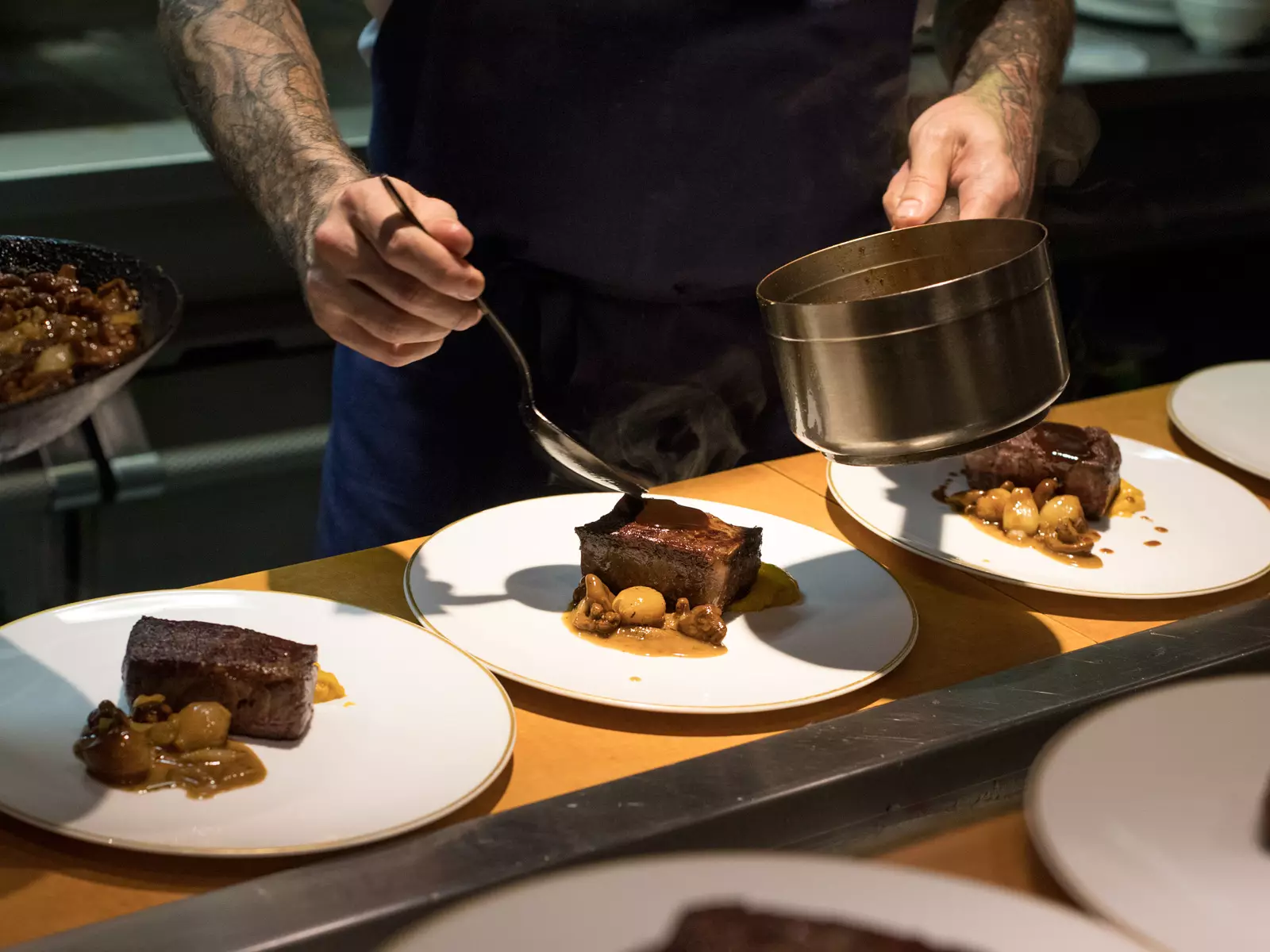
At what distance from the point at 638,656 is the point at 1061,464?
768 mm

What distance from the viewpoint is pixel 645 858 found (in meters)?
0.90

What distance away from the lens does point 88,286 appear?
120 centimetres

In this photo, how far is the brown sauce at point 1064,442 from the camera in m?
1.85

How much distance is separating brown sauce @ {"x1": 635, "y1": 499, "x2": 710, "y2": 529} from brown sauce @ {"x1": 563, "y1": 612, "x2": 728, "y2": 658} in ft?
0.47

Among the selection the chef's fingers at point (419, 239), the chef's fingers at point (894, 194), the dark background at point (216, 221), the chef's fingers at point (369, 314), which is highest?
the chef's fingers at point (419, 239)

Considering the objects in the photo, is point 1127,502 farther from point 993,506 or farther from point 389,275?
point 389,275

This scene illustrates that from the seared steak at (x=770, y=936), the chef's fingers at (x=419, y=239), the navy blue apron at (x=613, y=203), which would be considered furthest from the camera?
the navy blue apron at (x=613, y=203)

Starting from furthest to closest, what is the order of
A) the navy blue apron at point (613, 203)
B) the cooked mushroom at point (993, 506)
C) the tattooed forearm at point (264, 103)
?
the navy blue apron at point (613, 203)
the cooked mushroom at point (993, 506)
the tattooed forearm at point (264, 103)

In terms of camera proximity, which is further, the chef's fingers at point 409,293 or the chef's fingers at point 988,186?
the chef's fingers at point 988,186

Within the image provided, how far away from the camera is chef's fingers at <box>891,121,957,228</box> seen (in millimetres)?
1547

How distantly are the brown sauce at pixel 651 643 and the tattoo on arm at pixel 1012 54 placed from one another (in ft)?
2.95

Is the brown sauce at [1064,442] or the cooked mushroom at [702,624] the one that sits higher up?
the cooked mushroom at [702,624]

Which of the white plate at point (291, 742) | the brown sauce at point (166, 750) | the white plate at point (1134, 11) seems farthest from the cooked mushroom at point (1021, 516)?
the white plate at point (1134, 11)

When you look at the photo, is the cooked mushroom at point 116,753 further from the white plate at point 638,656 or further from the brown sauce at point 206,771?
the white plate at point 638,656
